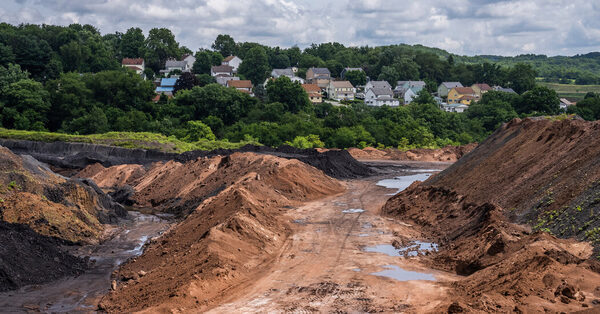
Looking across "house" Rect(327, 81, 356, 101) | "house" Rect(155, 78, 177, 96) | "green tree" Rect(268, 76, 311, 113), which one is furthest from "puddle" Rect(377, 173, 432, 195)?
"house" Rect(327, 81, 356, 101)

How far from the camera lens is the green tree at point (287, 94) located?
261 feet

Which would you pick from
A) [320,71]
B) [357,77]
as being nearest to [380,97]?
[357,77]

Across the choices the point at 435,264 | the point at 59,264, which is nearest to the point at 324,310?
the point at 435,264

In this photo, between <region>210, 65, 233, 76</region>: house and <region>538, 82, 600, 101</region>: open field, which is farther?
<region>210, 65, 233, 76</region>: house

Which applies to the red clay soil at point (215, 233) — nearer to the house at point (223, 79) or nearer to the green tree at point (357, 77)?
the house at point (223, 79)

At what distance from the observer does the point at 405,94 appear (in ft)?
372

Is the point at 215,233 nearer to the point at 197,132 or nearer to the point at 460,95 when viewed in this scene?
Result: the point at 197,132

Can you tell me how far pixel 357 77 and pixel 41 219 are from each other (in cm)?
10062

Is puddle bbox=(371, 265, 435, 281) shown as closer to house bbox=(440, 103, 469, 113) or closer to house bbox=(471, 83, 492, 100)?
house bbox=(440, 103, 469, 113)

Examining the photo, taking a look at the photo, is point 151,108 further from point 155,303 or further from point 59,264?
point 155,303

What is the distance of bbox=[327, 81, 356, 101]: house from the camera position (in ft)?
370

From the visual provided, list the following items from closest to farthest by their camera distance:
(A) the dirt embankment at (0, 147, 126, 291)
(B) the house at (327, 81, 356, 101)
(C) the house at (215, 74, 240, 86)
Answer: (A) the dirt embankment at (0, 147, 126, 291)
(C) the house at (215, 74, 240, 86)
(B) the house at (327, 81, 356, 101)

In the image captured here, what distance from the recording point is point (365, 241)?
24.5 m

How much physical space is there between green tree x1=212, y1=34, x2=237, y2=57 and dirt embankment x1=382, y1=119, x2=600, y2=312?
124469mm
